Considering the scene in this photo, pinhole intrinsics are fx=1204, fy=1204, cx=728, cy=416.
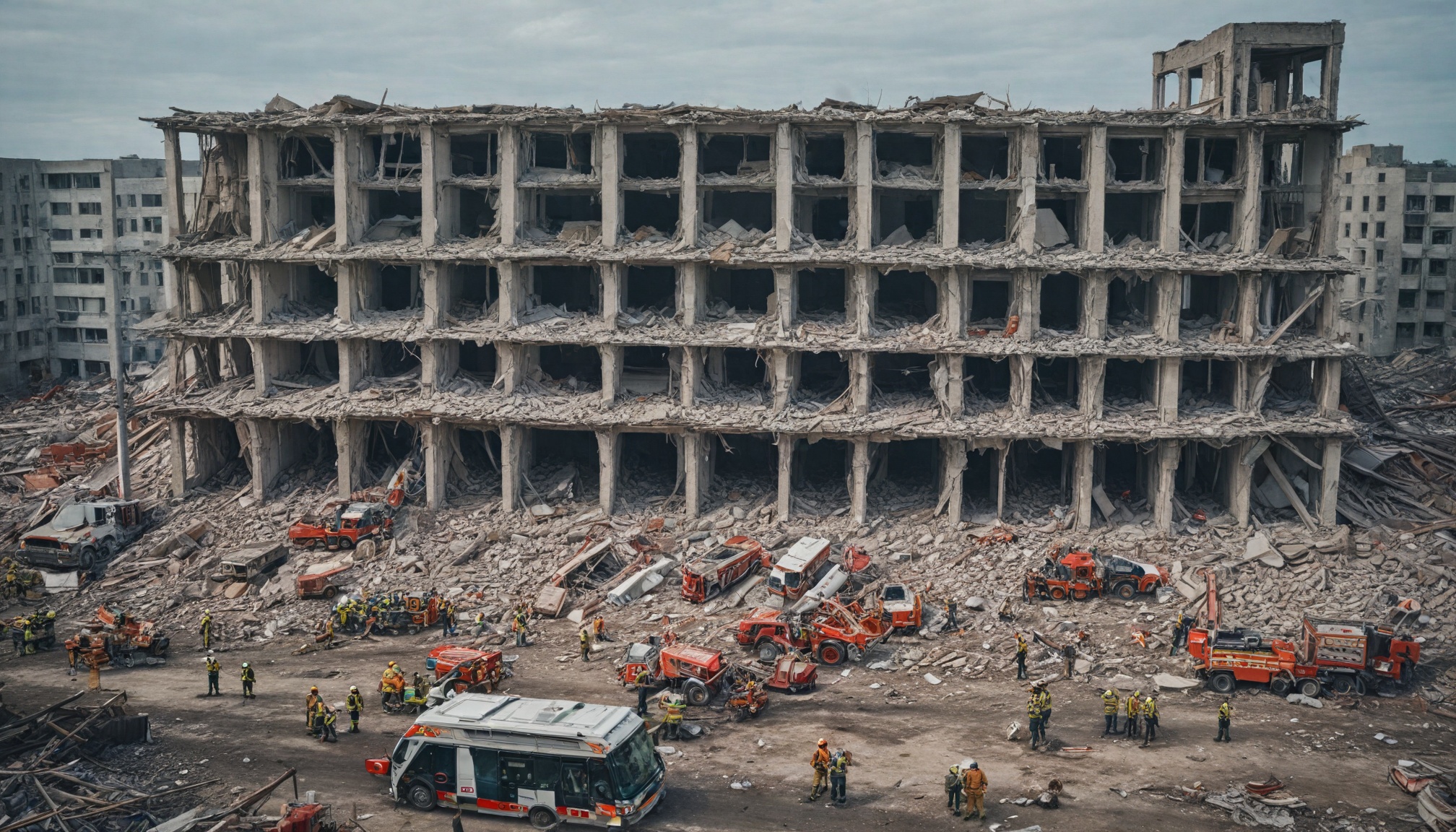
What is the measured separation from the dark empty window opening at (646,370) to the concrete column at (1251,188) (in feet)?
71.8

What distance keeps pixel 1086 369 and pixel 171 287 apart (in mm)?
64668

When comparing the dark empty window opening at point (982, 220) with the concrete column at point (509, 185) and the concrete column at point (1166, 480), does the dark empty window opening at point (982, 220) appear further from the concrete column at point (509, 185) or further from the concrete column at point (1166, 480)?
the concrete column at point (509, 185)

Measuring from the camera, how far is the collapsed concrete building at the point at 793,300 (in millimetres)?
44000

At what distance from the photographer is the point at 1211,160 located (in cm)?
4844

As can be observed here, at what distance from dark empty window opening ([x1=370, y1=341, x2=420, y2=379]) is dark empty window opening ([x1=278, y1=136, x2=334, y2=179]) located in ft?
23.5

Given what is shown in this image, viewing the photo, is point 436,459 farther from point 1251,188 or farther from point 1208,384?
point 1251,188

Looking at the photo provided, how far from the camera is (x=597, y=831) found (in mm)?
24922

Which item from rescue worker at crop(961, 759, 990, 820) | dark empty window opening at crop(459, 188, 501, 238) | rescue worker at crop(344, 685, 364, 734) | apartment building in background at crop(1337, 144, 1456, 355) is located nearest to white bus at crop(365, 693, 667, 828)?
rescue worker at crop(344, 685, 364, 734)

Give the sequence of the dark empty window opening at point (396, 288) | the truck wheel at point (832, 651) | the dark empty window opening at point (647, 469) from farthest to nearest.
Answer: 1. the dark empty window opening at point (396, 288)
2. the dark empty window opening at point (647, 469)
3. the truck wheel at point (832, 651)

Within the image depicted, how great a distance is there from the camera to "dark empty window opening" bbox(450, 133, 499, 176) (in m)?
49.0

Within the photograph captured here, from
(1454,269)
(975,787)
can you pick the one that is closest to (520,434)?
(975,787)

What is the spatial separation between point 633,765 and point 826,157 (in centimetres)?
3079

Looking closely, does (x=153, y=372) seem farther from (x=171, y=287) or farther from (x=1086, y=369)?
(x=1086, y=369)

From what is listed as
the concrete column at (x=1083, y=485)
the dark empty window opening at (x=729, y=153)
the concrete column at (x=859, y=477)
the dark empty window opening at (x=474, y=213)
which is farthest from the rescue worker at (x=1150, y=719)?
the dark empty window opening at (x=474, y=213)
